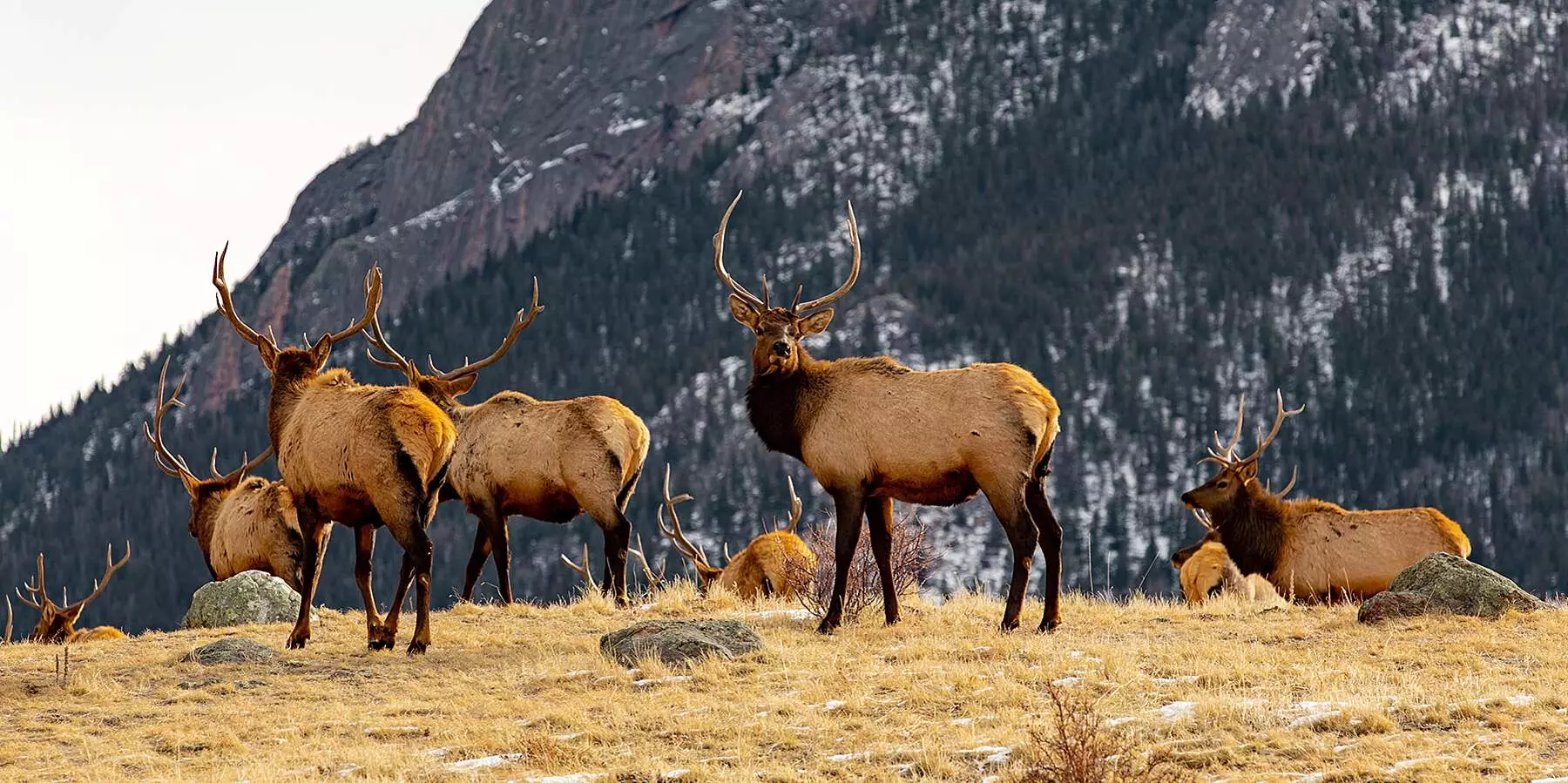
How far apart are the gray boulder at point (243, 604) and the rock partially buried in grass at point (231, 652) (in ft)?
8.04

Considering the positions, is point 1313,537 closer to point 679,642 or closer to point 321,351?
point 679,642

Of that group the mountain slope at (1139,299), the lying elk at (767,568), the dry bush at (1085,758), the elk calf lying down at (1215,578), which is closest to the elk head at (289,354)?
the lying elk at (767,568)

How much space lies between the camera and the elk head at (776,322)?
13234mm

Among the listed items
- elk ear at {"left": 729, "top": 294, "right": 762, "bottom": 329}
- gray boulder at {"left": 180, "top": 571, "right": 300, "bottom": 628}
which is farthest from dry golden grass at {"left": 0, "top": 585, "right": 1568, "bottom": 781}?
elk ear at {"left": 729, "top": 294, "right": 762, "bottom": 329}

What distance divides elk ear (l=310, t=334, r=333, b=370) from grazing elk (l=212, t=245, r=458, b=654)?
5.6 inches

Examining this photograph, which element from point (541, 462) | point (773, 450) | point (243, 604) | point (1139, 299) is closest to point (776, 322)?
point (773, 450)

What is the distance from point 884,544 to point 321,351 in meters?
4.49

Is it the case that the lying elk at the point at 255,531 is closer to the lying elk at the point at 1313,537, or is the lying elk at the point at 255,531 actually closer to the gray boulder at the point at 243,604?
the gray boulder at the point at 243,604

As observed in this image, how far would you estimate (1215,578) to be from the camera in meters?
18.8

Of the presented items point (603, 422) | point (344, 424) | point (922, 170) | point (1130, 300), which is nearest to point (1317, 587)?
point (603, 422)

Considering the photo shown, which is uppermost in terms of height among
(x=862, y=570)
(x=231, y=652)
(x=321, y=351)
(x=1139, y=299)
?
(x=1139, y=299)

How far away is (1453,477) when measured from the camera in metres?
124

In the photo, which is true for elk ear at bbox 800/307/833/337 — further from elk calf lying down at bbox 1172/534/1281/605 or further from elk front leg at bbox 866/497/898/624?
elk calf lying down at bbox 1172/534/1281/605

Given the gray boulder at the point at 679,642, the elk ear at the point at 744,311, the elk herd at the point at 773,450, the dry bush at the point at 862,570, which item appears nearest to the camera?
the gray boulder at the point at 679,642
